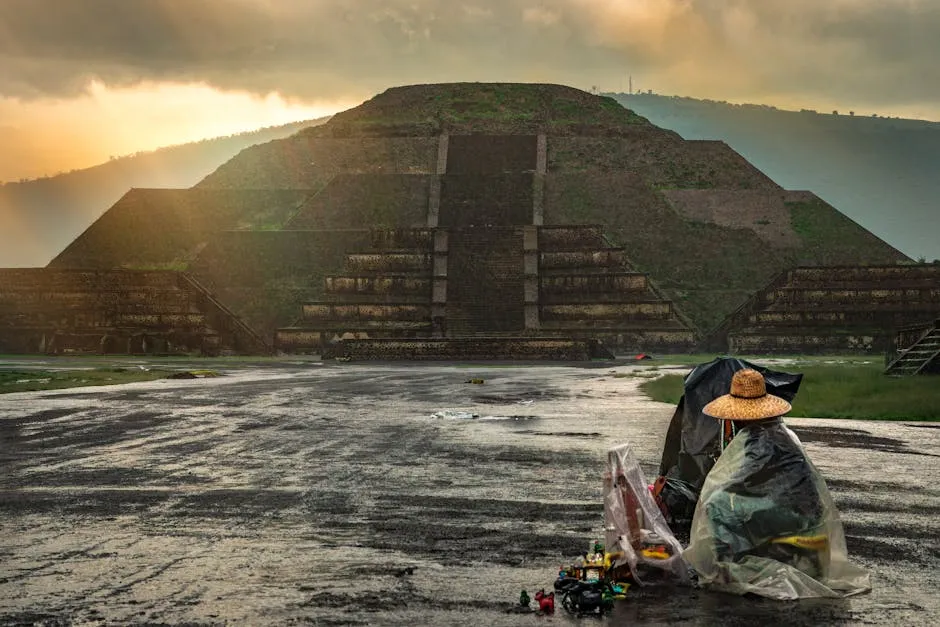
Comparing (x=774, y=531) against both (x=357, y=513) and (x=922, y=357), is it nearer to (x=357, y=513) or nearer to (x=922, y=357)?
(x=357, y=513)

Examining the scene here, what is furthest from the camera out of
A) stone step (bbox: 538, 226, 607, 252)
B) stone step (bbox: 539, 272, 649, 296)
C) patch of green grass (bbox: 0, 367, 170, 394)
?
stone step (bbox: 538, 226, 607, 252)

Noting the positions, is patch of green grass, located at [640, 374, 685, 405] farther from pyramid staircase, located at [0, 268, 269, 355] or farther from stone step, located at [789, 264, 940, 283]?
stone step, located at [789, 264, 940, 283]

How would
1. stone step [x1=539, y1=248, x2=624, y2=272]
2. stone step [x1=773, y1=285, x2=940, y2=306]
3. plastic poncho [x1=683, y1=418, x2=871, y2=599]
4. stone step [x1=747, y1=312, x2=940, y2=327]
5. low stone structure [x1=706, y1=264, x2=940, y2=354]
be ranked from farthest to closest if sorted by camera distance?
stone step [x1=539, y1=248, x2=624, y2=272], stone step [x1=773, y1=285, x2=940, y2=306], stone step [x1=747, y1=312, x2=940, y2=327], low stone structure [x1=706, y1=264, x2=940, y2=354], plastic poncho [x1=683, y1=418, x2=871, y2=599]

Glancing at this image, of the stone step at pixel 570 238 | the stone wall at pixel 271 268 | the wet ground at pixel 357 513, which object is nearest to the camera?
the wet ground at pixel 357 513

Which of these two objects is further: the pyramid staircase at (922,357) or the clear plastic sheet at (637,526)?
the pyramid staircase at (922,357)

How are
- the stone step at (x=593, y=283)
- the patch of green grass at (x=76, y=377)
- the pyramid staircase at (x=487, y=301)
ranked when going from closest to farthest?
1. the patch of green grass at (x=76, y=377)
2. the pyramid staircase at (x=487, y=301)
3. the stone step at (x=593, y=283)

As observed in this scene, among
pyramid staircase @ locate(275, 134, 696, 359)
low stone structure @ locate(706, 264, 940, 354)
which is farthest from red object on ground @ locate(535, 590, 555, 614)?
low stone structure @ locate(706, 264, 940, 354)

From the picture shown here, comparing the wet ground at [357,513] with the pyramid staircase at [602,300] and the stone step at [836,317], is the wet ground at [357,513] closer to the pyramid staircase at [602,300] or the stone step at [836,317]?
the pyramid staircase at [602,300]

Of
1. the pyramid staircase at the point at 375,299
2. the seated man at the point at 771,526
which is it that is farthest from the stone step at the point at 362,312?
the seated man at the point at 771,526

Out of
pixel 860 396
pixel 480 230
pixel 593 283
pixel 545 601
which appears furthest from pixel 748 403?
pixel 480 230
